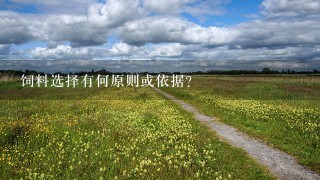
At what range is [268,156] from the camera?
1206 centimetres

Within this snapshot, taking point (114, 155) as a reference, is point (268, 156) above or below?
below

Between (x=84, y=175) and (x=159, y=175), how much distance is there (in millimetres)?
2209

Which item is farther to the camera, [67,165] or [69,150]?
[69,150]

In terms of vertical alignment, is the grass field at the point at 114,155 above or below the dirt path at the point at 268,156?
above

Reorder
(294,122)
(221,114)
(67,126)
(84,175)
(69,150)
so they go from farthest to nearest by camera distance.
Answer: (221,114), (294,122), (67,126), (69,150), (84,175)

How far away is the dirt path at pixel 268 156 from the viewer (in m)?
10.1

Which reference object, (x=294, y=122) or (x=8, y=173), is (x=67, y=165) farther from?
(x=294, y=122)

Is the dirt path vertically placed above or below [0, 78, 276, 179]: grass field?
below

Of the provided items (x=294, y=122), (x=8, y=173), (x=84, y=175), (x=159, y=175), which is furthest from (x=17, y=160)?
(x=294, y=122)

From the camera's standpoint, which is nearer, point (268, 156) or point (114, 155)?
point (114, 155)

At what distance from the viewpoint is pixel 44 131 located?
1405 centimetres

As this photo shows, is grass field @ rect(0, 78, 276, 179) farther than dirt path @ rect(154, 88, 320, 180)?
No

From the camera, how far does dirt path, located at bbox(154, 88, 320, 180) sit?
1007cm

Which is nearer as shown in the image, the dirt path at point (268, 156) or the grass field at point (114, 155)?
the grass field at point (114, 155)
